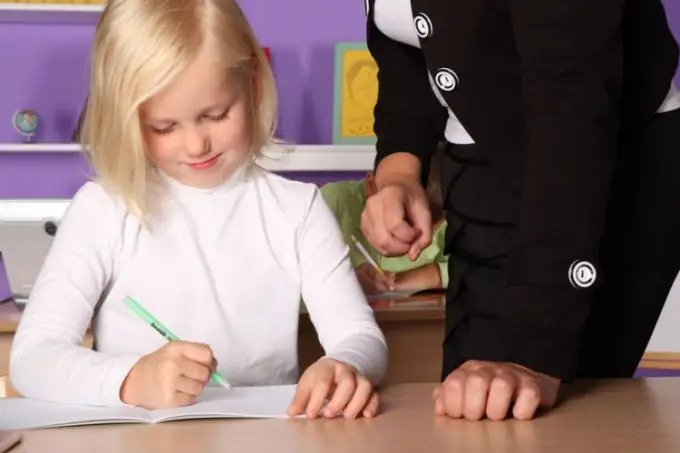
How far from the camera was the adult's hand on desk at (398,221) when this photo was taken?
1.15 metres

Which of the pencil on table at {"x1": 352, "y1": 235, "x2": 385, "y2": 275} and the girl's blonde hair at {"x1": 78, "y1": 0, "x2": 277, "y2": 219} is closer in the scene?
the girl's blonde hair at {"x1": 78, "y1": 0, "x2": 277, "y2": 219}

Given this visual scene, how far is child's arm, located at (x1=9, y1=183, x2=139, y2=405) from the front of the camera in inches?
39.9

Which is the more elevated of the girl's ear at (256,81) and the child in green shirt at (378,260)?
the girl's ear at (256,81)

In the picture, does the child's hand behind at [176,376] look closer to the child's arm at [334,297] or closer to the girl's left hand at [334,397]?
the girl's left hand at [334,397]

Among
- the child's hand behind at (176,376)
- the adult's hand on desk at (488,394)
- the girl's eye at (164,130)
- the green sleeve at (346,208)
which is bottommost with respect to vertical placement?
the green sleeve at (346,208)

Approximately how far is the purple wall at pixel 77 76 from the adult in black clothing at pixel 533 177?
4.39 ft

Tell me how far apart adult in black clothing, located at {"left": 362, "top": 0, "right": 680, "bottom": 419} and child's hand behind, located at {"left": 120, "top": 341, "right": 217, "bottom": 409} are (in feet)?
0.75

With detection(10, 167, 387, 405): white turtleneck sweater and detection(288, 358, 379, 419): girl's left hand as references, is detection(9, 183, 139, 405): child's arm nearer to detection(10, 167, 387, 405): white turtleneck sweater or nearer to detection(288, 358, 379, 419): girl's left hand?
detection(10, 167, 387, 405): white turtleneck sweater

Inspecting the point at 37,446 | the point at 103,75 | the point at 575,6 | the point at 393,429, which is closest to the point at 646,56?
the point at 575,6

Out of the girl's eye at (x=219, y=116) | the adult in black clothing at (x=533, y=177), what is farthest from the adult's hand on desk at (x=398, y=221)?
the girl's eye at (x=219, y=116)

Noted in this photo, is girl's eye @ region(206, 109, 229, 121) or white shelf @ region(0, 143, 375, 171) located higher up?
girl's eye @ region(206, 109, 229, 121)

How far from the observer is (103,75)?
4.17 feet

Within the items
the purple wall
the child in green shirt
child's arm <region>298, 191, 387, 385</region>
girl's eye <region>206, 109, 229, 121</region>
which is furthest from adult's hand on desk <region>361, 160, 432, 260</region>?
the purple wall

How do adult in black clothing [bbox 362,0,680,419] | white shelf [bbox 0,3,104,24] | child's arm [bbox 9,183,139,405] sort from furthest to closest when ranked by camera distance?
white shelf [bbox 0,3,104,24] < child's arm [bbox 9,183,139,405] < adult in black clothing [bbox 362,0,680,419]
